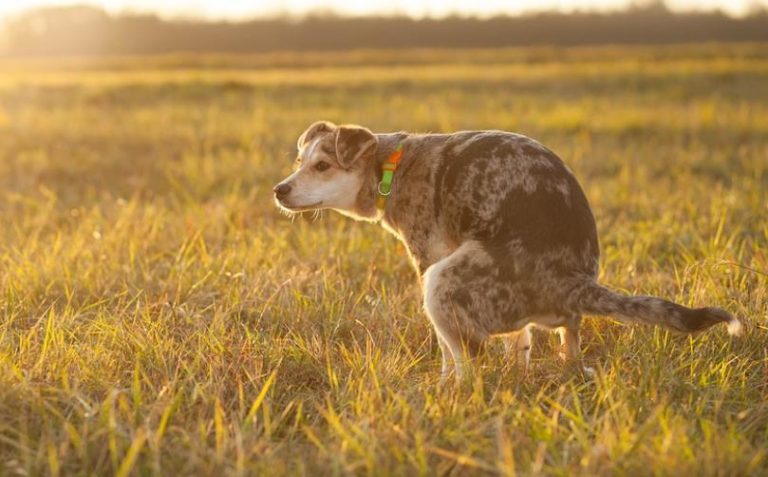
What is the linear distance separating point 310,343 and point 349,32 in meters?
56.8

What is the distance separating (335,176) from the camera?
4.91 meters

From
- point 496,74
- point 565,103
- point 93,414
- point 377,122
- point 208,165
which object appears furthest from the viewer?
point 496,74

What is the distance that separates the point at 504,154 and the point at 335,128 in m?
1.27

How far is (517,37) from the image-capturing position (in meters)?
56.0

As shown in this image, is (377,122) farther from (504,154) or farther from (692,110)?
(504,154)

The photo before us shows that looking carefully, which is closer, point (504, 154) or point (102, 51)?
point (504, 154)

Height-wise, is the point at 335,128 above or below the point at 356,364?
above

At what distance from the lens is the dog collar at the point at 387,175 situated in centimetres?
469

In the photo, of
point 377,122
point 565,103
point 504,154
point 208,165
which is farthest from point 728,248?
point 565,103

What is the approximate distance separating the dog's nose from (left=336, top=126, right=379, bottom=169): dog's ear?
1.14 feet

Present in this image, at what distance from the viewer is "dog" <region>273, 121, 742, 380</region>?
4.06m

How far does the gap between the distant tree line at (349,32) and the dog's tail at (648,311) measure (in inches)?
2040

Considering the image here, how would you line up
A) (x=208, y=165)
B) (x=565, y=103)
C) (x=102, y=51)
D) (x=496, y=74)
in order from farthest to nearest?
1. (x=102, y=51)
2. (x=496, y=74)
3. (x=565, y=103)
4. (x=208, y=165)

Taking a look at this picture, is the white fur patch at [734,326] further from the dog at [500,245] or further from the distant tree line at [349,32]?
the distant tree line at [349,32]
